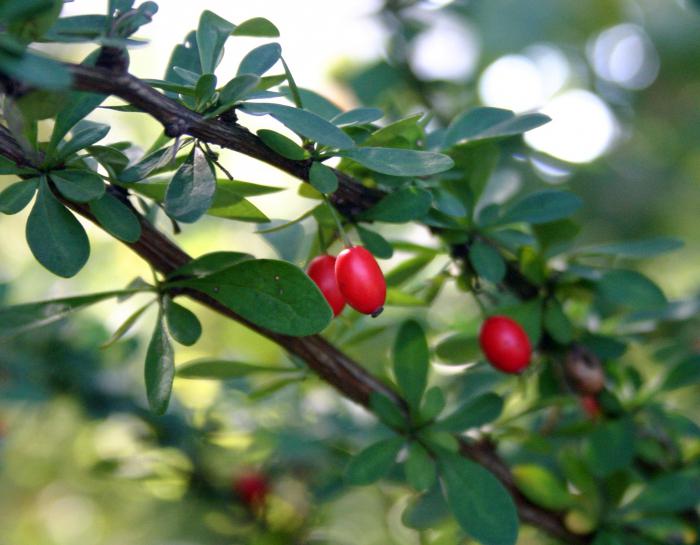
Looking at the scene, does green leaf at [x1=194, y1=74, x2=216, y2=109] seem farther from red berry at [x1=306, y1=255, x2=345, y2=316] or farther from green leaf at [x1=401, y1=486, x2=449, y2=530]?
green leaf at [x1=401, y1=486, x2=449, y2=530]

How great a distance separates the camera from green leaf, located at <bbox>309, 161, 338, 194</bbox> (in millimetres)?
616

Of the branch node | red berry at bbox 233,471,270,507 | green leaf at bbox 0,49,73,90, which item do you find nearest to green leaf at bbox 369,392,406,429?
the branch node

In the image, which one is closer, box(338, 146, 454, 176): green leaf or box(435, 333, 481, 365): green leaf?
box(338, 146, 454, 176): green leaf

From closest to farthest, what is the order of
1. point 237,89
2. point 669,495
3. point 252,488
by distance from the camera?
point 237,89 → point 669,495 → point 252,488

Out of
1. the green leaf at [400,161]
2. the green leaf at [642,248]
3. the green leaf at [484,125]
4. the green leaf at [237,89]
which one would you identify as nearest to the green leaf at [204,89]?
the green leaf at [237,89]

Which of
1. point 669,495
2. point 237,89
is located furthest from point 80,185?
point 669,495

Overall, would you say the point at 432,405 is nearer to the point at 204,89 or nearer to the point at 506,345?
the point at 506,345

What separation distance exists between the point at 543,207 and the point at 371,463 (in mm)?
301

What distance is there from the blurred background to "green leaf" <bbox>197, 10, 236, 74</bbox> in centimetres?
22

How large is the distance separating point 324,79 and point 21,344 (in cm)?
86

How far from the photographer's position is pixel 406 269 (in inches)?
33.3

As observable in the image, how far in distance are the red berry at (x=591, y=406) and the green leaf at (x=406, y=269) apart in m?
0.25

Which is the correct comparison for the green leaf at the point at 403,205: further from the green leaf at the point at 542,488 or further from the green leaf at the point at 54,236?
the green leaf at the point at 542,488

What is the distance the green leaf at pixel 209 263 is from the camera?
680mm
